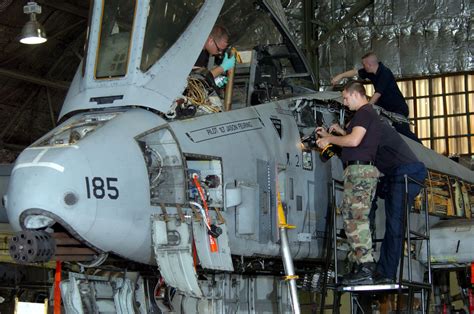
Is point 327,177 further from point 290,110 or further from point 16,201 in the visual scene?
point 16,201

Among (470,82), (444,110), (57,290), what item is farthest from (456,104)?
(57,290)

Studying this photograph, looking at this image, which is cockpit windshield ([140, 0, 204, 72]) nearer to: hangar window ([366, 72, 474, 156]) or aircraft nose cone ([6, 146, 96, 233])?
aircraft nose cone ([6, 146, 96, 233])

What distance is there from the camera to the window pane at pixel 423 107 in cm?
1942

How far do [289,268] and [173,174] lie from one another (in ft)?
3.88

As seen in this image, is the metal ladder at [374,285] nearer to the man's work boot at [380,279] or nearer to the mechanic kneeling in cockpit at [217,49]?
the man's work boot at [380,279]

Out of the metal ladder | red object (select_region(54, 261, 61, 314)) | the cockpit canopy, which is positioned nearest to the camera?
red object (select_region(54, 261, 61, 314))

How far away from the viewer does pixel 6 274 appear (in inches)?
516

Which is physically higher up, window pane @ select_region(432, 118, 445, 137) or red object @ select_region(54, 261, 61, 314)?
window pane @ select_region(432, 118, 445, 137)

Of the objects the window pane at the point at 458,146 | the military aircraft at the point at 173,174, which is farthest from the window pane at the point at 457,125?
the military aircraft at the point at 173,174

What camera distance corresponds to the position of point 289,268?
7012 mm

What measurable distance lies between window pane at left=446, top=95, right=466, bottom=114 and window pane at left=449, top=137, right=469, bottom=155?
62 centimetres

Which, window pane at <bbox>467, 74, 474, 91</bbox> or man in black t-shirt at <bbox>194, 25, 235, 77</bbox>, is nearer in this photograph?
man in black t-shirt at <bbox>194, 25, 235, 77</bbox>

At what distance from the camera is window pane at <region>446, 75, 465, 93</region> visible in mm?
19062

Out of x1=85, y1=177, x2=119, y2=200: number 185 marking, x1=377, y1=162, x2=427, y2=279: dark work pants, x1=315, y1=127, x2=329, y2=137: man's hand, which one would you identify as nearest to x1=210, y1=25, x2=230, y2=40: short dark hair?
x1=315, y1=127, x2=329, y2=137: man's hand
